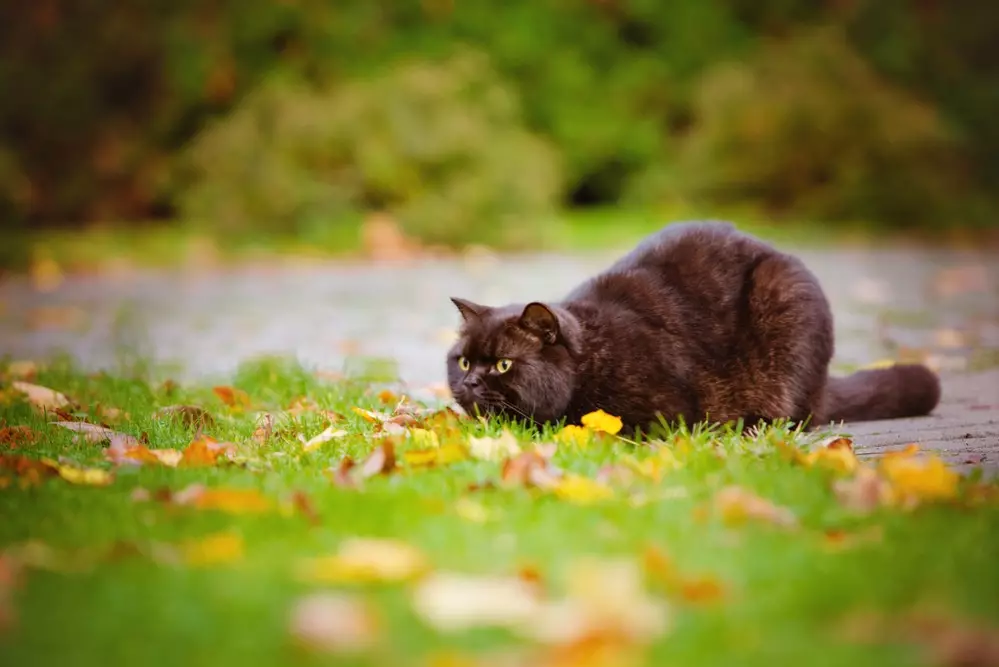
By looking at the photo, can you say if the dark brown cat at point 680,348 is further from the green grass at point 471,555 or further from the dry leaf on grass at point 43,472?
the dry leaf on grass at point 43,472

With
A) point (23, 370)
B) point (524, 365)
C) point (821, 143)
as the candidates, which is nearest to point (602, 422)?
point (524, 365)

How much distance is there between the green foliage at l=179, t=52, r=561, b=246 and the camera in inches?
542

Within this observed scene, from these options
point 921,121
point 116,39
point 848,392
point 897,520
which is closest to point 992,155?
point 921,121

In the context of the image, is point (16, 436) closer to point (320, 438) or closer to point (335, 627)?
point (320, 438)

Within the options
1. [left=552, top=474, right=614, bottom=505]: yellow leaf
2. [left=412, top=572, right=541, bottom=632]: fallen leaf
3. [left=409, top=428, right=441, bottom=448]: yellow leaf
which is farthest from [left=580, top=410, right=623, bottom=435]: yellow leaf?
[left=412, top=572, right=541, bottom=632]: fallen leaf

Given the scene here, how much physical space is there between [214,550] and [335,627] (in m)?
0.58

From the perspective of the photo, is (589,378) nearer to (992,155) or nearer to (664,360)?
(664,360)

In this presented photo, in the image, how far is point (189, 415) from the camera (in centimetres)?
431

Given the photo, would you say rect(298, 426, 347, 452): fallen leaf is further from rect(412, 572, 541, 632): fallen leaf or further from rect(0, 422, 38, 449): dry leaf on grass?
rect(412, 572, 541, 632): fallen leaf

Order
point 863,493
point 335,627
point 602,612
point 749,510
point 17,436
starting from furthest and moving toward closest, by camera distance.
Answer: point 17,436 < point 863,493 < point 749,510 < point 602,612 < point 335,627

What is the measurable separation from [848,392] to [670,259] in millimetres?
901

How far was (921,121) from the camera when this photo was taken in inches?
632

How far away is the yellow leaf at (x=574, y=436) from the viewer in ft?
11.8

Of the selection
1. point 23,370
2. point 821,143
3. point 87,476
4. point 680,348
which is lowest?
point 23,370
